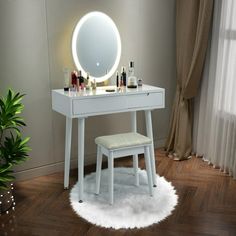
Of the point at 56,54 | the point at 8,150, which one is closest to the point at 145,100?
the point at 56,54

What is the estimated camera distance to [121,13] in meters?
3.37

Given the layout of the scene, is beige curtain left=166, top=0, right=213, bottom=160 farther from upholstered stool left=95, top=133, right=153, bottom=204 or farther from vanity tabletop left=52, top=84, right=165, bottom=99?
upholstered stool left=95, top=133, right=153, bottom=204

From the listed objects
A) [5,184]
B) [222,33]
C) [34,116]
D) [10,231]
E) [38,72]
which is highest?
[222,33]

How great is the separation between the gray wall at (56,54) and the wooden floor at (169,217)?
0.31 metres

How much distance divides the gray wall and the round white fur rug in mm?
481

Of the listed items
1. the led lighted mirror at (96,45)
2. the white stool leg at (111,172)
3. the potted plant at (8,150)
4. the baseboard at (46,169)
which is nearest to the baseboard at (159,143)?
the baseboard at (46,169)

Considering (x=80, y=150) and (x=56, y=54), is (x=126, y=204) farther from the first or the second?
(x=56, y=54)

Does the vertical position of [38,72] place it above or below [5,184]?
above

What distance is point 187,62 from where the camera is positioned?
3463 millimetres

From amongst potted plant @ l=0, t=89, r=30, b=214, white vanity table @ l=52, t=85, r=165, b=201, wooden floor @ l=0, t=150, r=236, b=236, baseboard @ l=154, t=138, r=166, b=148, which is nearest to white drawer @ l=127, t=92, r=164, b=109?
white vanity table @ l=52, t=85, r=165, b=201

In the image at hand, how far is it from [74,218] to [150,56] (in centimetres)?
182

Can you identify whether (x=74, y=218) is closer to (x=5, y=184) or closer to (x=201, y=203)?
(x=5, y=184)

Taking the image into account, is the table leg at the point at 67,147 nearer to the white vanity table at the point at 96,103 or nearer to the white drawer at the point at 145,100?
the white vanity table at the point at 96,103

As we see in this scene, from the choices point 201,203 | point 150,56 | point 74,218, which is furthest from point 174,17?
point 74,218
